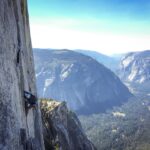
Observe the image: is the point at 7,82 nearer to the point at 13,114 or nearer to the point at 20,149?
the point at 13,114

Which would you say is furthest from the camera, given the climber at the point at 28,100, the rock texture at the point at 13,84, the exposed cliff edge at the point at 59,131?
the exposed cliff edge at the point at 59,131

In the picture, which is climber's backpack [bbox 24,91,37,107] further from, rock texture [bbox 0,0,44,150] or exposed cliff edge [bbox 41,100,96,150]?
exposed cliff edge [bbox 41,100,96,150]

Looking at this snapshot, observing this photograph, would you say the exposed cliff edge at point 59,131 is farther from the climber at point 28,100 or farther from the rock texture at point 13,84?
the rock texture at point 13,84

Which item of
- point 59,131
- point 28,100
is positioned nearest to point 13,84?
point 28,100

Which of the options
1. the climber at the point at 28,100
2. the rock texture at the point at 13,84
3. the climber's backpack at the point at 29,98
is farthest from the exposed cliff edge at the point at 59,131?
the rock texture at the point at 13,84

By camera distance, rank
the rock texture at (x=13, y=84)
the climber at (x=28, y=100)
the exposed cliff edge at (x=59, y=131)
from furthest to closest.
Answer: the exposed cliff edge at (x=59, y=131), the climber at (x=28, y=100), the rock texture at (x=13, y=84)

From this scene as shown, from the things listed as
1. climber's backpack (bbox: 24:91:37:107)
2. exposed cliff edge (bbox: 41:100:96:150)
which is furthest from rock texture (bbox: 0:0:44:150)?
exposed cliff edge (bbox: 41:100:96:150)

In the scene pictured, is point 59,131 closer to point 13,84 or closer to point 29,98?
point 29,98
